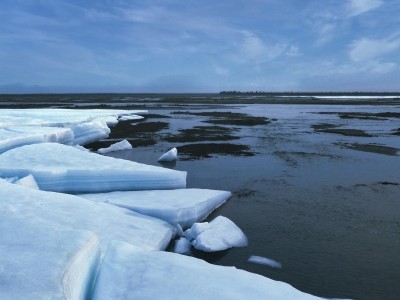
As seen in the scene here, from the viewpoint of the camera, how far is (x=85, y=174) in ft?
27.0

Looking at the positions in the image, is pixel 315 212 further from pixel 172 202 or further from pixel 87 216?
pixel 87 216

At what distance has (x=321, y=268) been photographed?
A: 5719 millimetres

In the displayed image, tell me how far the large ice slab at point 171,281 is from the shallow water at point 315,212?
1.52 metres

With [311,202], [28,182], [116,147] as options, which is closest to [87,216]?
[28,182]

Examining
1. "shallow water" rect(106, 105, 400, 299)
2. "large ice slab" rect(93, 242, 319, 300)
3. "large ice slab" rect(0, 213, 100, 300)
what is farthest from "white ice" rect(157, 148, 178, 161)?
"large ice slab" rect(93, 242, 319, 300)

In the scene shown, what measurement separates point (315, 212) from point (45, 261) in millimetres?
5887

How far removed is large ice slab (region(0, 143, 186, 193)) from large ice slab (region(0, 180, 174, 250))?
1.52m

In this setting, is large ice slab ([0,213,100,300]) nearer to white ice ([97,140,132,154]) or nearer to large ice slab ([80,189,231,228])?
large ice slab ([80,189,231,228])

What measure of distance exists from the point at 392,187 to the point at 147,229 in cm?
693

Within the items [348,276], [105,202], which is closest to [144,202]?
[105,202]

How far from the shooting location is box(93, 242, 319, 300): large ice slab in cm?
360

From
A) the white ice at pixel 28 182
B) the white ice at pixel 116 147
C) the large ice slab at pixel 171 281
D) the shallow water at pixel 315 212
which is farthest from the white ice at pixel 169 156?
the large ice slab at pixel 171 281

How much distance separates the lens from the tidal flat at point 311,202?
18.4ft

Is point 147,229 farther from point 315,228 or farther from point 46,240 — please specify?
point 315,228
